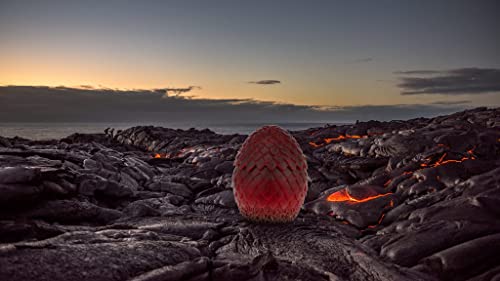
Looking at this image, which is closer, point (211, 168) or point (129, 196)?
point (129, 196)

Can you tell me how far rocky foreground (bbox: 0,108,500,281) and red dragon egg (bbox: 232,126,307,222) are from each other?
0.68ft

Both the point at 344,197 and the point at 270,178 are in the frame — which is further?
the point at 344,197

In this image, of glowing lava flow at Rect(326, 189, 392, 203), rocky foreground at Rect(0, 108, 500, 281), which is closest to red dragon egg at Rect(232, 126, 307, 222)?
rocky foreground at Rect(0, 108, 500, 281)

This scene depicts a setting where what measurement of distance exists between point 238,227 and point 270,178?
79cm

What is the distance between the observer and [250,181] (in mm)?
4414

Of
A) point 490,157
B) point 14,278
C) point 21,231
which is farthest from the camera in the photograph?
point 490,157

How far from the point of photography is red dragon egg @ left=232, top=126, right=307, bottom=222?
4344mm

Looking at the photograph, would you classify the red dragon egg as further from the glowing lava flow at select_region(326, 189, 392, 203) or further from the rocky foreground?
the glowing lava flow at select_region(326, 189, 392, 203)

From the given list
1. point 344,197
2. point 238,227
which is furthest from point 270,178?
point 344,197

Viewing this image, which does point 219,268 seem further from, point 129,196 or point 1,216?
point 129,196

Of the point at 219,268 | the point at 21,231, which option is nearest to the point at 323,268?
the point at 219,268

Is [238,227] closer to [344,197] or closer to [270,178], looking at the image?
[270,178]

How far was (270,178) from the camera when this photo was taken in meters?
4.32

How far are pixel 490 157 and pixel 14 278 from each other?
966cm
